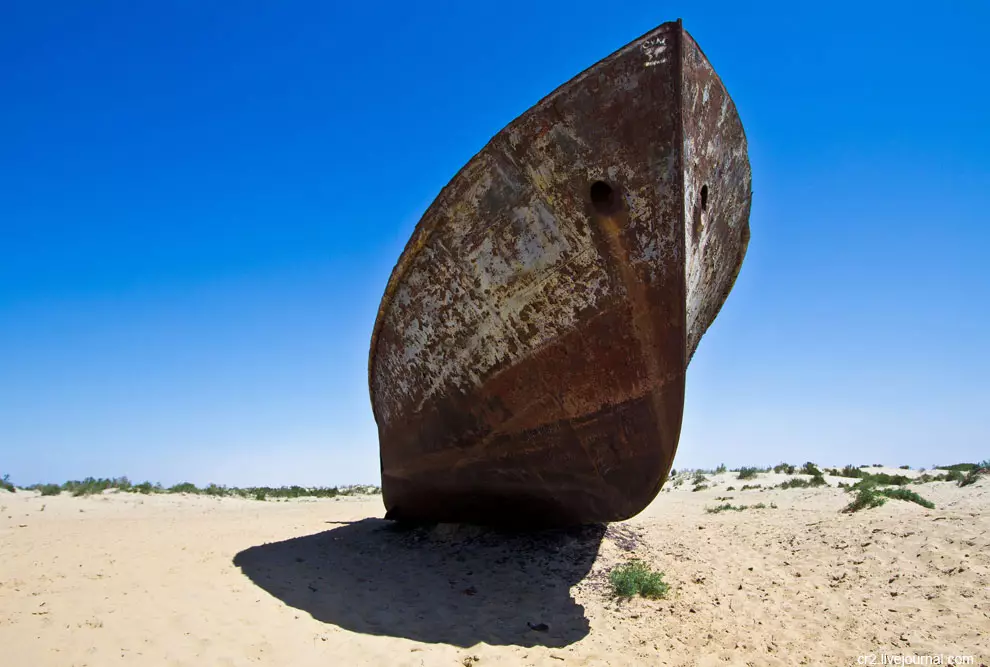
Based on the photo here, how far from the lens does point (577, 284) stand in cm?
399

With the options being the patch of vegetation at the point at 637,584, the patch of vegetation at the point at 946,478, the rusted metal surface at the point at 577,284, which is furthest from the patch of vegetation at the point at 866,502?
the rusted metal surface at the point at 577,284

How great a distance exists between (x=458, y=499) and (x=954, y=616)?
3.48m

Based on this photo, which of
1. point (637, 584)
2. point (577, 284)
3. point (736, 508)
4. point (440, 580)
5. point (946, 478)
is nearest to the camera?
point (577, 284)

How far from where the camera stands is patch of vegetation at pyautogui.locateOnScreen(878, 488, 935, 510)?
21.2 feet

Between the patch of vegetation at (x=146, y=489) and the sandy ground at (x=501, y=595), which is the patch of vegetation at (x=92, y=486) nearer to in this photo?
the patch of vegetation at (x=146, y=489)

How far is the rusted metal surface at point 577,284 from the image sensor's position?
3.80 meters

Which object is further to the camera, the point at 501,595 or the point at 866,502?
the point at 866,502

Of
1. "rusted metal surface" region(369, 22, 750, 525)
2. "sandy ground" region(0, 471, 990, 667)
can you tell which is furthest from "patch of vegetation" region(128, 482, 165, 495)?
"rusted metal surface" region(369, 22, 750, 525)

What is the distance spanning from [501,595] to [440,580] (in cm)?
58

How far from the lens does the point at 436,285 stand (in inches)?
180

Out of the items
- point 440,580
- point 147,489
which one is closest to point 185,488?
point 147,489

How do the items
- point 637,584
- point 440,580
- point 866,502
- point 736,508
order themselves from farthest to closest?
1. point 736,508
2. point 866,502
3. point 440,580
4. point 637,584

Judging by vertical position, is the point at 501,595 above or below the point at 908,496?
below

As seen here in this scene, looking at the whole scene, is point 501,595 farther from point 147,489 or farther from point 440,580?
point 147,489
